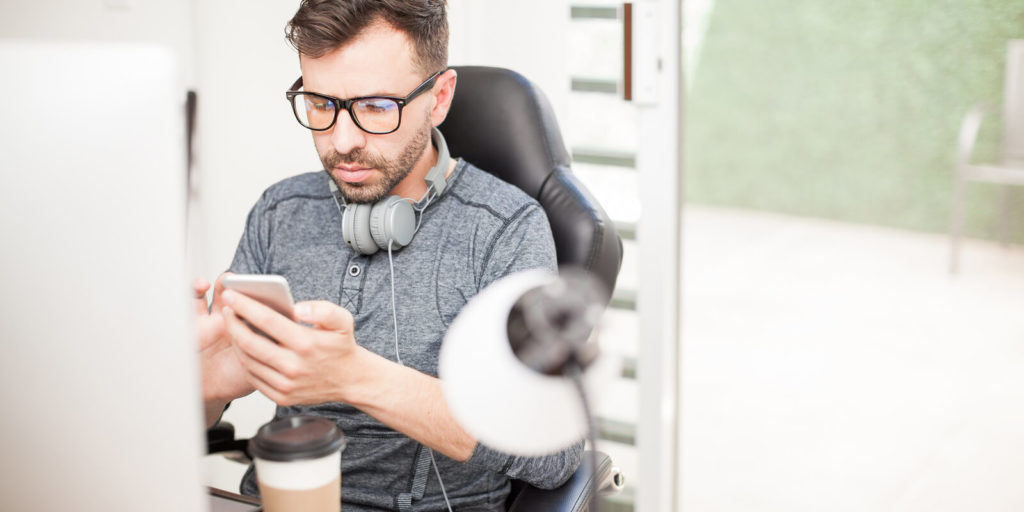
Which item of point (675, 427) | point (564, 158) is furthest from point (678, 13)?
point (675, 427)

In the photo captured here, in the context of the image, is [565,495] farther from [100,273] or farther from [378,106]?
[100,273]

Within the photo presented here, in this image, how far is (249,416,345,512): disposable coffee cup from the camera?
717 mm

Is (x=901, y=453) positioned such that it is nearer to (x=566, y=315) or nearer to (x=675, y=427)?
(x=675, y=427)

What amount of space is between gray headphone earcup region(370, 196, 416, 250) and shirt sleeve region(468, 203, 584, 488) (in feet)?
0.39

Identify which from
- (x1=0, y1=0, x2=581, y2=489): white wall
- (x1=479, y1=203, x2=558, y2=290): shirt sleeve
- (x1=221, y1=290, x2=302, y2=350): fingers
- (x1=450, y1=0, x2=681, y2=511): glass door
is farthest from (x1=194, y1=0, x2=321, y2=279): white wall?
(x1=221, y1=290, x2=302, y2=350): fingers

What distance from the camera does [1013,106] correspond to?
239 centimetres

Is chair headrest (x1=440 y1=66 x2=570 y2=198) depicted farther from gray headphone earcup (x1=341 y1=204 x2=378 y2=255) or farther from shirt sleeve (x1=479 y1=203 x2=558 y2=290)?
gray headphone earcup (x1=341 y1=204 x2=378 y2=255)

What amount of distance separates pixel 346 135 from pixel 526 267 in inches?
11.5

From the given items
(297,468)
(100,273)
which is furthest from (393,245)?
(100,273)

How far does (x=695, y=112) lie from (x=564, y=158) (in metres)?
3.89

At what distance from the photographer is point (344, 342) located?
0.94 meters

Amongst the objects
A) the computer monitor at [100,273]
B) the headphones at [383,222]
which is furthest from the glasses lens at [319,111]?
the computer monitor at [100,273]

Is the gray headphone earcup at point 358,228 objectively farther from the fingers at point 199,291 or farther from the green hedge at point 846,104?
the green hedge at point 846,104

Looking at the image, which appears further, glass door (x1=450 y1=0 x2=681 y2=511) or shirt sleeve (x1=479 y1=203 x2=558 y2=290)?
glass door (x1=450 y1=0 x2=681 y2=511)
